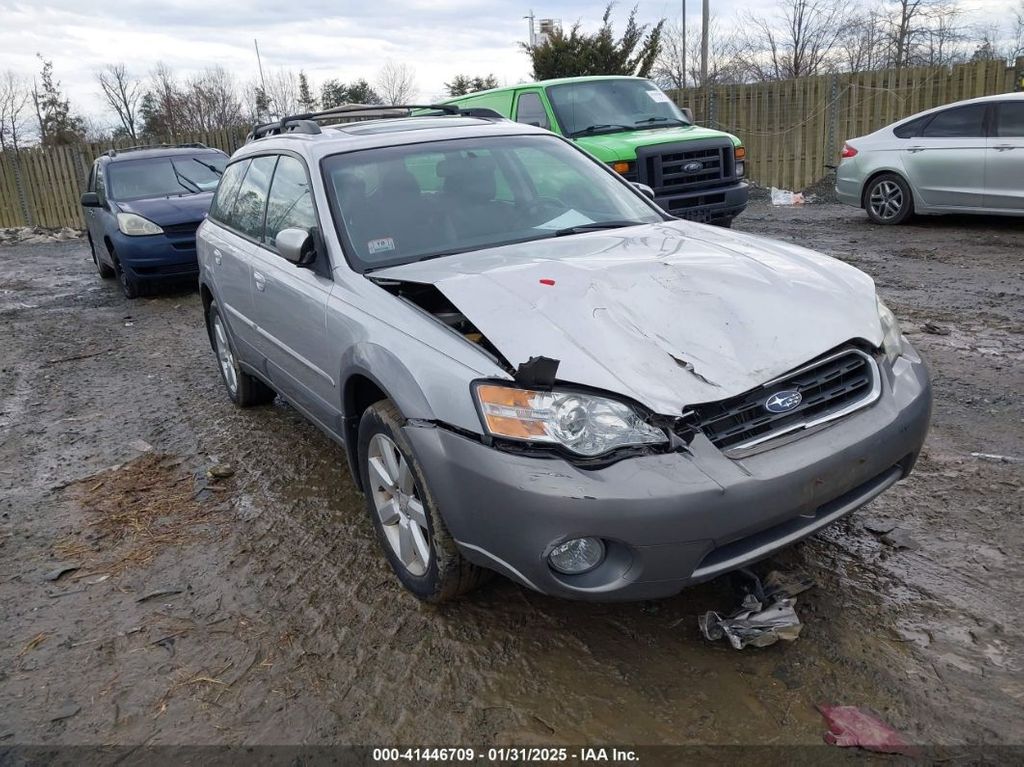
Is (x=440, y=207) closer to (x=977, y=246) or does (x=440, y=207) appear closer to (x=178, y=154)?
(x=977, y=246)

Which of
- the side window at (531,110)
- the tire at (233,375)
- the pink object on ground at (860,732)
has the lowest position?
the pink object on ground at (860,732)

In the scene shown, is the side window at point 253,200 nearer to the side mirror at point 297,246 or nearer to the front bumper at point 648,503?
the side mirror at point 297,246

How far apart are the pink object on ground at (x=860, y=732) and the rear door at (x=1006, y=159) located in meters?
8.90

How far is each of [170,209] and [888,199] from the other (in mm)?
9332

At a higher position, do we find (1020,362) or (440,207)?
(440,207)

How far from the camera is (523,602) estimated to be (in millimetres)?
3062

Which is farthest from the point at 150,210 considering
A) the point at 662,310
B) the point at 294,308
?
the point at 662,310

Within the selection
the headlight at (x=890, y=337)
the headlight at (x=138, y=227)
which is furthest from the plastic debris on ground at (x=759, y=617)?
the headlight at (x=138, y=227)

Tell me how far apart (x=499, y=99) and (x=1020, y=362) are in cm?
770

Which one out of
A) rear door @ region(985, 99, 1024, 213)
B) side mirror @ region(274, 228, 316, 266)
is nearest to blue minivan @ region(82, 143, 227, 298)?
side mirror @ region(274, 228, 316, 266)

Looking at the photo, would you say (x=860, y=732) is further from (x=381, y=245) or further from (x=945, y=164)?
(x=945, y=164)

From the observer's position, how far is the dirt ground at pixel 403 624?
2.47 meters

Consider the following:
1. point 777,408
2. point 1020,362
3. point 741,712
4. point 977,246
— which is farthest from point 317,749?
point 977,246

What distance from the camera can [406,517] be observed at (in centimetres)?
304
